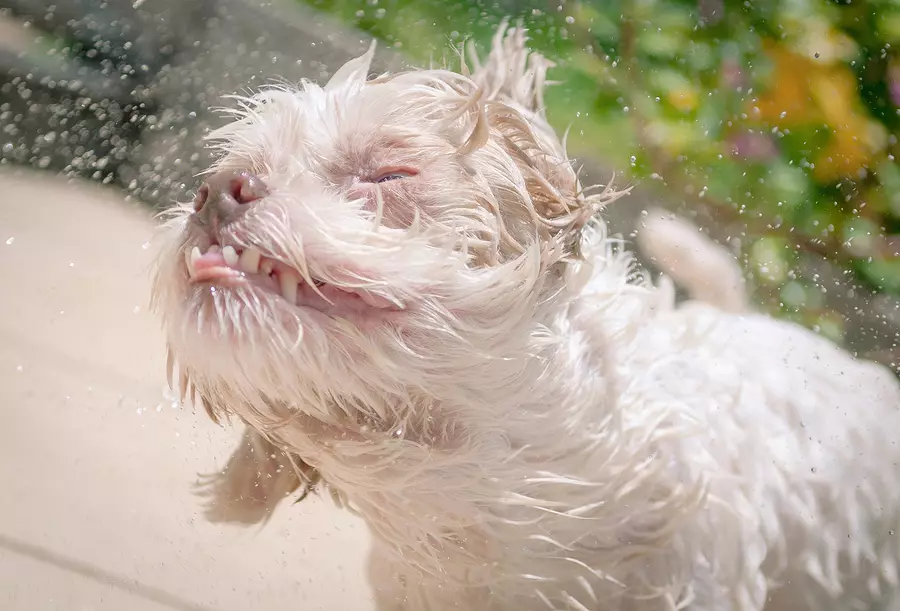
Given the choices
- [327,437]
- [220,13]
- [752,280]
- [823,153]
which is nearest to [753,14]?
[823,153]

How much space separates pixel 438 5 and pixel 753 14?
1.80 ft

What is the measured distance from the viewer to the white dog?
622 millimetres

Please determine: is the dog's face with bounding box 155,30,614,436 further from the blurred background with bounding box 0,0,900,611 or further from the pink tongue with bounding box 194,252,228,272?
the blurred background with bounding box 0,0,900,611

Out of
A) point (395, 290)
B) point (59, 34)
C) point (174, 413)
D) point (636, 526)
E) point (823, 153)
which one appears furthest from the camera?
point (59, 34)

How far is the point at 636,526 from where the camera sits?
827 millimetres

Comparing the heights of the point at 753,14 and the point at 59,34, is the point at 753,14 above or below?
above

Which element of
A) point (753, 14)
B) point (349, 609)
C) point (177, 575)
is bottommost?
point (177, 575)

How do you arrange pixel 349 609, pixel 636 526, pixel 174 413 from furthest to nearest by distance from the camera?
1. pixel 174 413
2. pixel 349 609
3. pixel 636 526

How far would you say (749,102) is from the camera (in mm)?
1311

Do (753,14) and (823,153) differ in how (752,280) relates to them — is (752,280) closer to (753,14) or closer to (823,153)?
(823,153)

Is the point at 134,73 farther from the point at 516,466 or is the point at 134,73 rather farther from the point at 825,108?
the point at 825,108

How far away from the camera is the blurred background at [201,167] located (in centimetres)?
114

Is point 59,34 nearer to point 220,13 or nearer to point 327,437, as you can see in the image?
point 220,13

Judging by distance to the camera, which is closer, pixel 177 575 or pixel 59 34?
pixel 177 575
